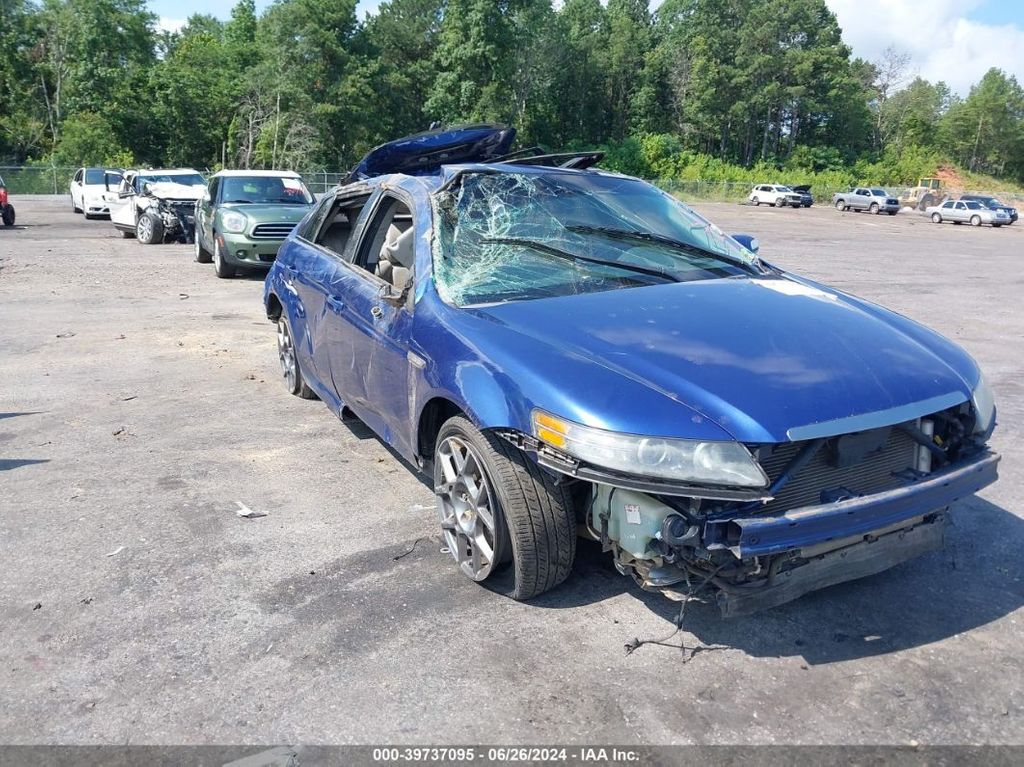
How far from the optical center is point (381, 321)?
416cm

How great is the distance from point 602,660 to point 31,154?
68.9m

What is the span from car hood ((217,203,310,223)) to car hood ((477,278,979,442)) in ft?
34.5

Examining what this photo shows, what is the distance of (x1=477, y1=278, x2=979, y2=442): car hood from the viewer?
9.34 ft

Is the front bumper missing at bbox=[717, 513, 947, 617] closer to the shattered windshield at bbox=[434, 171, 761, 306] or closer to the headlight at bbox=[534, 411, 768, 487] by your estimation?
the headlight at bbox=[534, 411, 768, 487]

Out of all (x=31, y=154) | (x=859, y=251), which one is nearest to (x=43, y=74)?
(x=31, y=154)

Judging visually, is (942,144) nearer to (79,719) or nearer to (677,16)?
(677,16)

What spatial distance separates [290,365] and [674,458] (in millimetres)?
4372

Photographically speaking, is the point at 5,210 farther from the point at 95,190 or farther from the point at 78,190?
the point at 78,190

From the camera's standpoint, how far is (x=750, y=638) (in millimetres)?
3203

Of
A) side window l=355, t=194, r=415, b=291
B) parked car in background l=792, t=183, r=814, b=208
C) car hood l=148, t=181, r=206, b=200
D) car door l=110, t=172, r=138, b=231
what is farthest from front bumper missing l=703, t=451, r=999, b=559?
parked car in background l=792, t=183, r=814, b=208

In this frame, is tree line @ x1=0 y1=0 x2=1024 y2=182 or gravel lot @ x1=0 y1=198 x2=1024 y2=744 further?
tree line @ x1=0 y1=0 x2=1024 y2=182

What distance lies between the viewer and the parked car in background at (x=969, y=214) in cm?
4422

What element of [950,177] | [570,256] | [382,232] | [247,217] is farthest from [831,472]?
[950,177]

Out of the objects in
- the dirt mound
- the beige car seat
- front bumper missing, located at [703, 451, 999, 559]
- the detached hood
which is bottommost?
front bumper missing, located at [703, 451, 999, 559]
